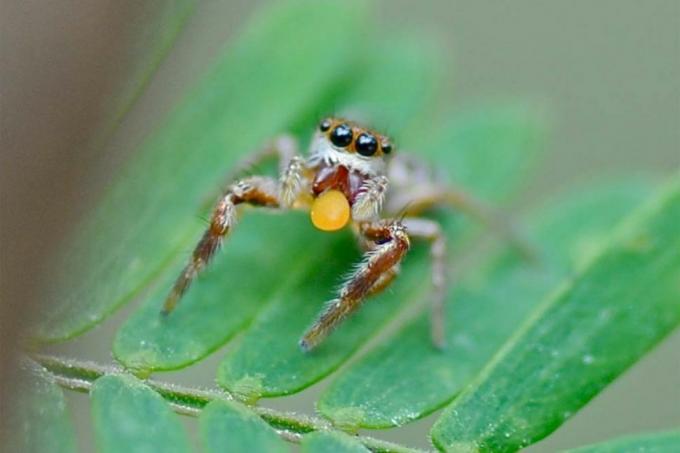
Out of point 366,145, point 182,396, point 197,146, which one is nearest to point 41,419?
point 182,396

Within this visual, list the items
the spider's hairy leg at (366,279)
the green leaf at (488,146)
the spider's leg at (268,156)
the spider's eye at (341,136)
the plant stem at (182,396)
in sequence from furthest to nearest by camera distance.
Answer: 1. the green leaf at (488,146)
2. the spider's leg at (268,156)
3. the spider's eye at (341,136)
4. the spider's hairy leg at (366,279)
5. the plant stem at (182,396)

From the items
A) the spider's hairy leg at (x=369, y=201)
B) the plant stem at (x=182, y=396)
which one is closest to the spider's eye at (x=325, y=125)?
the spider's hairy leg at (x=369, y=201)

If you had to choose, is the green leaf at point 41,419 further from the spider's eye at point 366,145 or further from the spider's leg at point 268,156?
the spider's eye at point 366,145

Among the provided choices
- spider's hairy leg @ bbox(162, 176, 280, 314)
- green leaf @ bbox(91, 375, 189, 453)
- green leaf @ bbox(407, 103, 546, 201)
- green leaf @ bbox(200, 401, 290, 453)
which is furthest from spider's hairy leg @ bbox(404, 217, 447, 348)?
green leaf @ bbox(91, 375, 189, 453)

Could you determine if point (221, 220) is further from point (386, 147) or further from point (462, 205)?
point (462, 205)

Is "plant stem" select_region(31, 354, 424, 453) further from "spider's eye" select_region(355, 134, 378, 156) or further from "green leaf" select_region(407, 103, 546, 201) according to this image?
"green leaf" select_region(407, 103, 546, 201)
